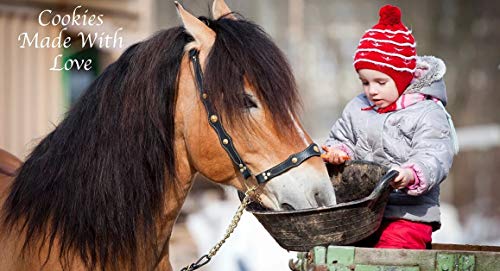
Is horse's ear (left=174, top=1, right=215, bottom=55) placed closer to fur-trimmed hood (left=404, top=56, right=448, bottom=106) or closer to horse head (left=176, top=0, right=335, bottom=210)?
horse head (left=176, top=0, right=335, bottom=210)

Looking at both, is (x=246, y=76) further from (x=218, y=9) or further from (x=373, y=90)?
(x=373, y=90)

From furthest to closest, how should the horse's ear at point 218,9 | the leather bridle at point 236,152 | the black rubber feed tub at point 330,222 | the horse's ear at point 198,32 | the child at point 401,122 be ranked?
the horse's ear at point 218,9 → the child at point 401,122 → the horse's ear at point 198,32 → the leather bridle at point 236,152 → the black rubber feed tub at point 330,222

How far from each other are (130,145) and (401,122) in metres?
1.07

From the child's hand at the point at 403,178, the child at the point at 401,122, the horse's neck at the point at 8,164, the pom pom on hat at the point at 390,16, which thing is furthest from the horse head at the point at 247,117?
the horse's neck at the point at 8,164

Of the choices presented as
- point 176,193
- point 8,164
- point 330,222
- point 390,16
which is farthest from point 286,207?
point 8,164

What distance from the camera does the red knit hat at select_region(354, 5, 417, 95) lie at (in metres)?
3.27

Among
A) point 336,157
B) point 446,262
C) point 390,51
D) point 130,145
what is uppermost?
point 390,51

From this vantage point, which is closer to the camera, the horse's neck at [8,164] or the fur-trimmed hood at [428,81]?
the fur-trimmed hood at [428,81]

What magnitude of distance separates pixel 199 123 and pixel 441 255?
96cm

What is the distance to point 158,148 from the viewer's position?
119 inches

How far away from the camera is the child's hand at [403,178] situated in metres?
2.95

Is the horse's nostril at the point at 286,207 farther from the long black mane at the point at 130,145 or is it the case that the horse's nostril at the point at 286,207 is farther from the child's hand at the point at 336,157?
the child's hand at the point at 336,157

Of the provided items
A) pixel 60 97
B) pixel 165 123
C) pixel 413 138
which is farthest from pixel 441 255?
pixel 60 97

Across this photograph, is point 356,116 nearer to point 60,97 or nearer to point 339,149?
point 339,149
